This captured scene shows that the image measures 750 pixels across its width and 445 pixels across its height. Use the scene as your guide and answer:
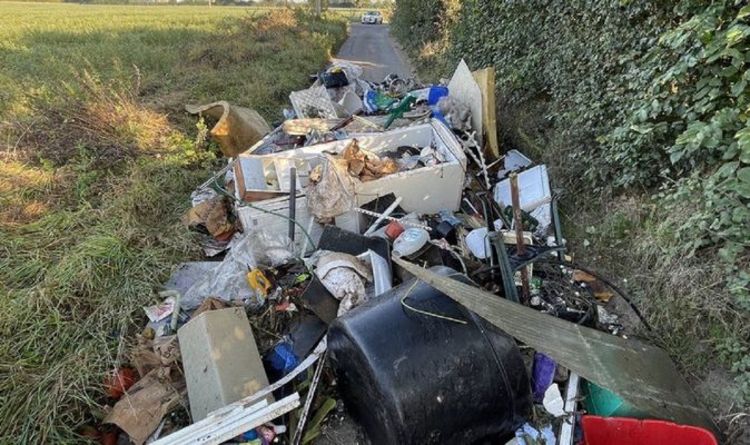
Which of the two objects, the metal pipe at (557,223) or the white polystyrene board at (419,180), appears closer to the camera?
the metal pipe at (557,223)

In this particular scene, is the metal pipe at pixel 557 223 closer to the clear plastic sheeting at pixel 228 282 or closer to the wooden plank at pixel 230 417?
the wooden plank at pixel 230 417

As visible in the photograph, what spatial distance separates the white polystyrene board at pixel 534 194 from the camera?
430 cm

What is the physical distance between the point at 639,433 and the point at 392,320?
144 cm

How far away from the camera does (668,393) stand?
2.35 meters

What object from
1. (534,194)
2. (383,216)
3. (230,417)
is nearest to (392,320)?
(230,417)

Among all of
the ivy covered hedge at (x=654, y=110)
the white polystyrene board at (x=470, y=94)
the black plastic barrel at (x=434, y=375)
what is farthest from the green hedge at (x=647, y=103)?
the black plastic barrel at (x=434, y=375)

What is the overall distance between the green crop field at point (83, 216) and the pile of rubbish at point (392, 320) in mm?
279

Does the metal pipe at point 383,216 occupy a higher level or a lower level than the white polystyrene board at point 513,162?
lower

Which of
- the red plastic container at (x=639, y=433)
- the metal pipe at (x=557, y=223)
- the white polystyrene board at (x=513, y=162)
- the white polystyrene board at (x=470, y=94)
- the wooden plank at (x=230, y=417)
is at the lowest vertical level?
the wooden plank at (x=230, y=417)

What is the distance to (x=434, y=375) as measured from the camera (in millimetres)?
2090

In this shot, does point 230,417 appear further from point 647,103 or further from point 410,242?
point 647,103

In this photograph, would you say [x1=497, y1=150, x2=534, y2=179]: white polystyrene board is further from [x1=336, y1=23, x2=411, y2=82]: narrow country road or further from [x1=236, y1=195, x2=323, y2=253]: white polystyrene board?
[x1=336, y1=23, x2=411, y2=82]: narrow country road

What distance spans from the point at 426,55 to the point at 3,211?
39.8 ft

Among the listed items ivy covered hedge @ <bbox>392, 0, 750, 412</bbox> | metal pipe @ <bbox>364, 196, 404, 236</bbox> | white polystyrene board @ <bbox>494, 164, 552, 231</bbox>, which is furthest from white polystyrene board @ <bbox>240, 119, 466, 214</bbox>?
ivy covered hedge @ <bbox>392, 0, 750, 412</bbox>
